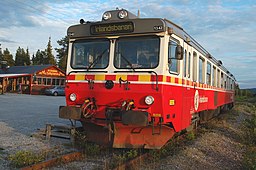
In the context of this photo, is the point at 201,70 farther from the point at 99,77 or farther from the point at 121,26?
the point at 99,77

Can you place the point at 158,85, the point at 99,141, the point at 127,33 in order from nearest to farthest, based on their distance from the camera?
the point at 158,85 → the point at 127,33 → the point at 99,141

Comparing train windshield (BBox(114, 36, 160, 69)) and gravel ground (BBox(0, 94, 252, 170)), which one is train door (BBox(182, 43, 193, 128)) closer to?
gravel ground (BBox(0, 94, 252, 170))

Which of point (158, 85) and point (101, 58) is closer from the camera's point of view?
point (158, 85)

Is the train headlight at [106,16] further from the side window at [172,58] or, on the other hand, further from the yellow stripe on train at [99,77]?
the side window at [172,58]

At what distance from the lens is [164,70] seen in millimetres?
6578

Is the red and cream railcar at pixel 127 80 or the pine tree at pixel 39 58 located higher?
the pine tree at pixel 39 58

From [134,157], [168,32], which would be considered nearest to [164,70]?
[168,32]

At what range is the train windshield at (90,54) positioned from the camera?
286 inches

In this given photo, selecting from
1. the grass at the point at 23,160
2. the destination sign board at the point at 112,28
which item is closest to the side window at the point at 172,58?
the destination sign board at the point at 112,28

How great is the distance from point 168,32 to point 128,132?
246 centimetres

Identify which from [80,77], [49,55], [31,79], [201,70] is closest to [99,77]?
[80,77]

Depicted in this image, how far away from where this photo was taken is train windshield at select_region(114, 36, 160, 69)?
6.71 metres

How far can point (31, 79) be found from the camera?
38.7 metres

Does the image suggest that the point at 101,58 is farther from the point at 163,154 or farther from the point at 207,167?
the point at 207,167
